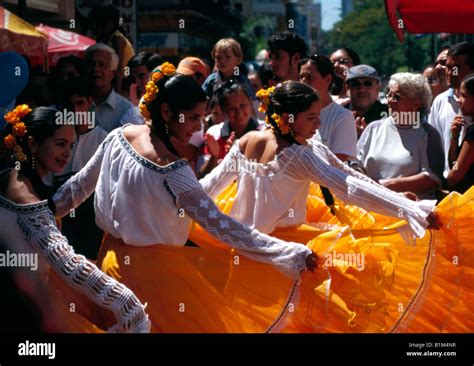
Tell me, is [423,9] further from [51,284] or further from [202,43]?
[202,43]

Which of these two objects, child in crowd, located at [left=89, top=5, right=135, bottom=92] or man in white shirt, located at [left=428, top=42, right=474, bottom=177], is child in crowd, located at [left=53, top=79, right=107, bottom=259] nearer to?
child in crowd, located at [left=89, top=5, right=135, bottom=92]

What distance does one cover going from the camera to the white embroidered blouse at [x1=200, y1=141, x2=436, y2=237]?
206 inches

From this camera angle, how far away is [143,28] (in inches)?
1308

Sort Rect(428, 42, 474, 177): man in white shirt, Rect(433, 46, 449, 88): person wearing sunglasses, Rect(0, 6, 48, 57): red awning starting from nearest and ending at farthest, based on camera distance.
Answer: Rect(428, 42, 474, 177): man in white shirt < Rect(0, 6, 48, 57): red awning < Rect(433, 46, 449, 88): person wearing sunglasses

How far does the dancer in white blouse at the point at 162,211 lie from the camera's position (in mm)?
4586

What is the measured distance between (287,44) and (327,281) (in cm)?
294

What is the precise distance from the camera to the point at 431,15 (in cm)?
654

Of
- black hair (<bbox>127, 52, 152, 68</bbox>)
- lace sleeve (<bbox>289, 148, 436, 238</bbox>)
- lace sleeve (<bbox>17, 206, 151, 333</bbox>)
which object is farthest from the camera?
black hair (<bbox>127, 52, 152, 68</bbox>)

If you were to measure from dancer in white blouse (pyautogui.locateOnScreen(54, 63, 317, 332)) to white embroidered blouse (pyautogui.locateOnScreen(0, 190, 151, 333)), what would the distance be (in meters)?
0.57

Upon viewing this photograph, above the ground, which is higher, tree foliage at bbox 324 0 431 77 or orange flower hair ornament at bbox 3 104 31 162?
orange flower hair ornament at bbox 3 104 31 162

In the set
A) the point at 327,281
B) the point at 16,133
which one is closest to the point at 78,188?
the point at 16,133

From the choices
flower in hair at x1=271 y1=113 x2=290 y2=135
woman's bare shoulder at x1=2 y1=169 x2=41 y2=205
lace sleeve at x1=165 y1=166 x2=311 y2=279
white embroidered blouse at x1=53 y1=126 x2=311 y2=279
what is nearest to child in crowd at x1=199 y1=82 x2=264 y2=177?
flower in hair at x1=271 y1=113 x2=290 y2=135

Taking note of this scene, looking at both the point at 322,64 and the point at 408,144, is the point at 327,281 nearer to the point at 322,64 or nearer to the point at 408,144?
the point at 408,144

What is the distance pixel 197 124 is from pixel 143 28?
29.1m
